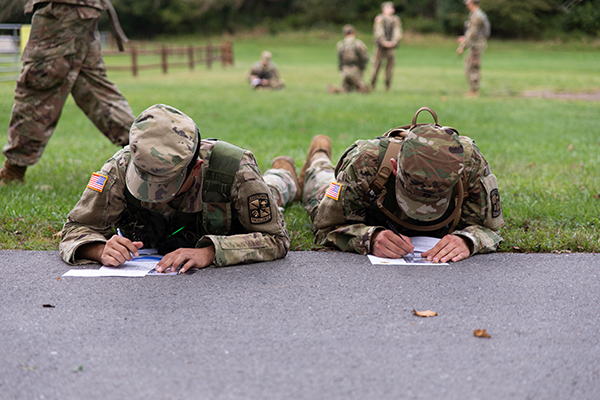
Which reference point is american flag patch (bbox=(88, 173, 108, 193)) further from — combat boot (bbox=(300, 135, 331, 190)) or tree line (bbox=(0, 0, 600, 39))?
tree line (bbox=(0, 0, 600, 39))

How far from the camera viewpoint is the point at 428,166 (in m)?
2.97

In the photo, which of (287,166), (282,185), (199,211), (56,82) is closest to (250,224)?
(199,211)

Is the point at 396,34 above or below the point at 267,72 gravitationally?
above

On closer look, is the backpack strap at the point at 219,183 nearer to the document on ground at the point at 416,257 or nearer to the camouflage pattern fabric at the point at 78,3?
the document on ground at the point at 416,257

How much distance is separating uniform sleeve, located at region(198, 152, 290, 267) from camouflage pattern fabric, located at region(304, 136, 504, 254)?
42 cm

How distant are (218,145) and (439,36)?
45.4 m

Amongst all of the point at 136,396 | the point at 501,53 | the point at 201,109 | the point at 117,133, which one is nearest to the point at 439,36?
the point at 501,53

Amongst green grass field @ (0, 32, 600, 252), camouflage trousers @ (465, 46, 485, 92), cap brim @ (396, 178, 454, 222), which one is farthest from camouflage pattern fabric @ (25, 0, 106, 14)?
camouflage trousers @ (465, 46, 485, 92)

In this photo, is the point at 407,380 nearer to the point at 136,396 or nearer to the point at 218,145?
the point at 136,396

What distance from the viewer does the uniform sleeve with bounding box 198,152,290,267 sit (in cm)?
325

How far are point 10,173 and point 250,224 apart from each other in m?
2.79

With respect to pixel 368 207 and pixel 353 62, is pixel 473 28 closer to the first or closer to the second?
pixel 353 62

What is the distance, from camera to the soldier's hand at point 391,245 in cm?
352

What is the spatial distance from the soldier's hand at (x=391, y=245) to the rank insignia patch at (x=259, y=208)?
26.0 inches
